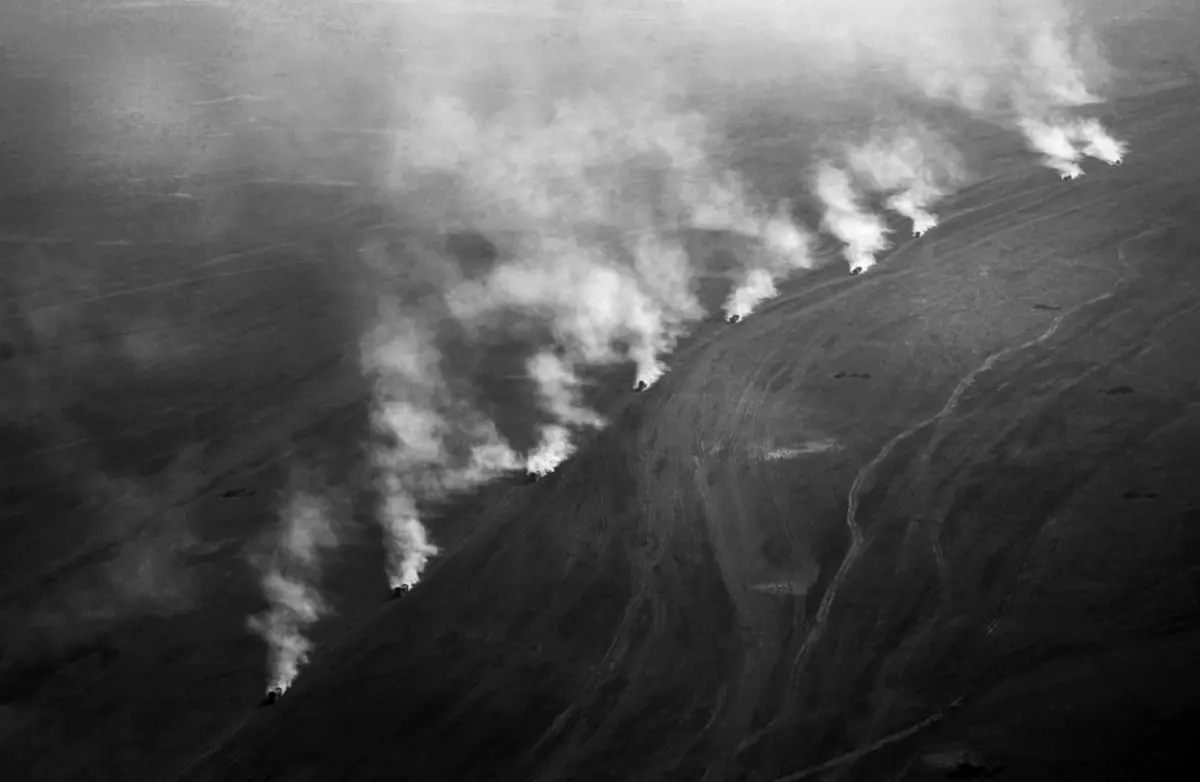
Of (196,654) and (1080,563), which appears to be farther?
(1080,563)

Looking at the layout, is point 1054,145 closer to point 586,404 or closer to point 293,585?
point 586,404

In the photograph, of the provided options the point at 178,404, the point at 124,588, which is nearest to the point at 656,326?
the point at 178,404

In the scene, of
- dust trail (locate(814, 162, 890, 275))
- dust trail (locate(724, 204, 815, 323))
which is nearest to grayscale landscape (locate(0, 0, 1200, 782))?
dust trail (locate(724, 204, 815, 323))

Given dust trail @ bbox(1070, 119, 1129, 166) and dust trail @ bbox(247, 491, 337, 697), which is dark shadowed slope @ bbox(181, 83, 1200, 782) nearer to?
dust trail @ bbox(247, 491, 337, 697)

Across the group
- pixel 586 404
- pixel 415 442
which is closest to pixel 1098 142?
pixel 586 404

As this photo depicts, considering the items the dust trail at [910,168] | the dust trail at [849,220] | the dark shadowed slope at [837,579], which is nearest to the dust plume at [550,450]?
the dark shadowed slope at [837,579]

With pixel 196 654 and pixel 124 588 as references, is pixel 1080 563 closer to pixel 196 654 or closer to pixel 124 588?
pixel 196 654
